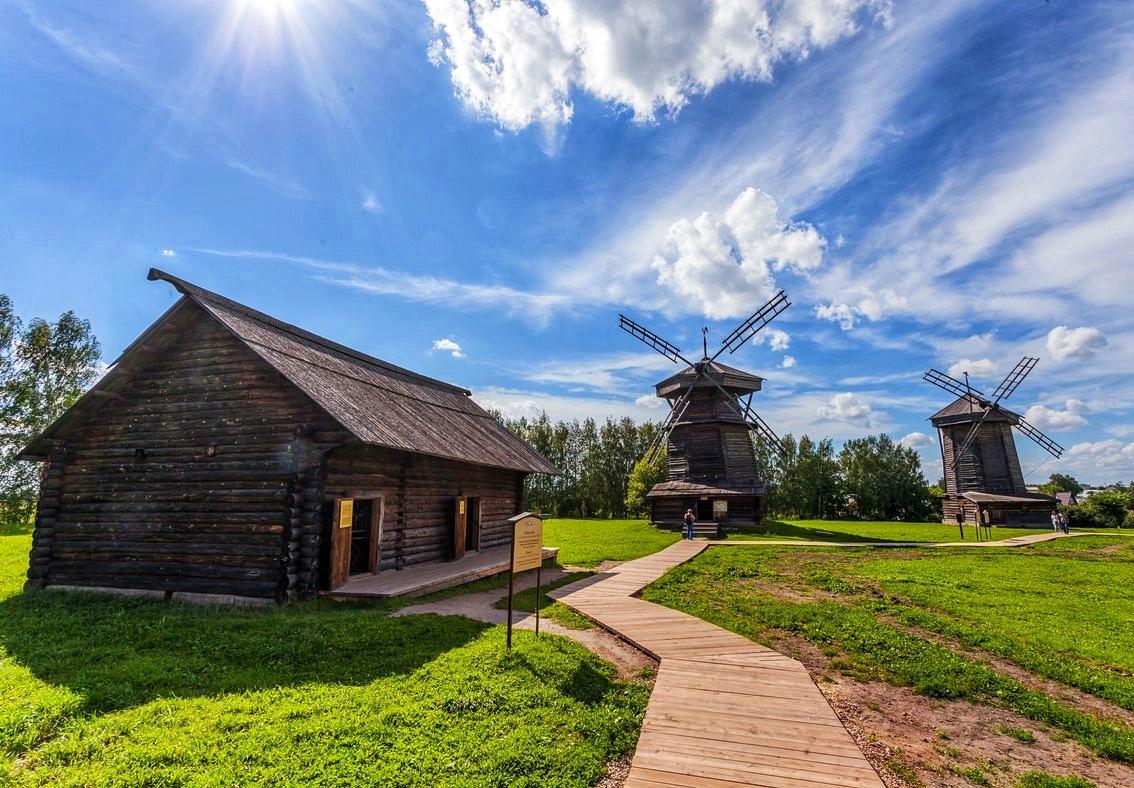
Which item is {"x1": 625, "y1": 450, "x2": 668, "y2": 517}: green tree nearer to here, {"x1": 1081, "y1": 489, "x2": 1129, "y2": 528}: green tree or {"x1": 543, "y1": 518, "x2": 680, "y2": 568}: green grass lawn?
{"x1": 543, "y1": 518, "x2": 680, "y2": 568}: green grass lawn

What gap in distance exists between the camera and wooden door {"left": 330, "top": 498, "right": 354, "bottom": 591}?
11.8 meters

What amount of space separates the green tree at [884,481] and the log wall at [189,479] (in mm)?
61647

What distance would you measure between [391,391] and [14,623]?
403 inches

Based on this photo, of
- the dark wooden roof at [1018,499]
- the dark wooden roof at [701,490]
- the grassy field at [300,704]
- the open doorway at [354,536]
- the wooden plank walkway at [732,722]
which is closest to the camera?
the wooden plank walkway at [732,722]

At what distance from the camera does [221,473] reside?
39.8 ft

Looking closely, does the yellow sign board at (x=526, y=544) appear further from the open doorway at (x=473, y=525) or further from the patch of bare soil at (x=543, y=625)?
the open doorway at (x=473, y=525)

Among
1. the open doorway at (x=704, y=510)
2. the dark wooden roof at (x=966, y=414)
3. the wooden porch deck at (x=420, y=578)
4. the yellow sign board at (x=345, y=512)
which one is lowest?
the wooden porch deck at (x=420, y=578)

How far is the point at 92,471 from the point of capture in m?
13.1

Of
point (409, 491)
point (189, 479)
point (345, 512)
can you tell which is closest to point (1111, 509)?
point (409, 491)

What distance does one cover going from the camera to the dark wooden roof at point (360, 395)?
12.3m

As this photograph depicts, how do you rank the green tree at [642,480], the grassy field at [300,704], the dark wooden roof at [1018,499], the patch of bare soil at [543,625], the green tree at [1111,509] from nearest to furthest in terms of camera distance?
the grassy field at [300,704]
the patch of bare soil at [543,625]
the dark wooden roof at [1018,499]
the green tree at [1111,509]
the green tree at [642,480]

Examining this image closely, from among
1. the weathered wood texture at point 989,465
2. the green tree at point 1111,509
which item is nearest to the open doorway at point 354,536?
the weathered wood texture at point 989,465

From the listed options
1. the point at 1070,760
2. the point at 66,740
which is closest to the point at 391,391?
the point at 66,740

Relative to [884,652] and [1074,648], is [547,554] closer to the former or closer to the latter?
[884,652]
